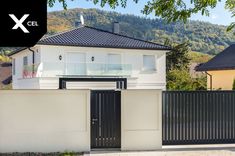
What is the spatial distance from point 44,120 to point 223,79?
57.8ft

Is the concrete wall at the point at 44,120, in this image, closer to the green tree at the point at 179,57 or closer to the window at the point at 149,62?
the window at the point at 149,62

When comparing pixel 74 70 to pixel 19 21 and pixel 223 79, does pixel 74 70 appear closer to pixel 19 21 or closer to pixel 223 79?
pixel 223 79

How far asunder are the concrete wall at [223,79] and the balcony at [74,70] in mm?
7189

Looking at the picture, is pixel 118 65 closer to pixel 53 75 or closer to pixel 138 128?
pixel 53 75

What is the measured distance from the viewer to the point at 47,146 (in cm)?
1017

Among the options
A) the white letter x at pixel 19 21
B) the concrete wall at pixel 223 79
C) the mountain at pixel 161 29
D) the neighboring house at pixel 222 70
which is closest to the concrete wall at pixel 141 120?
the white letter x at pixel 19 21

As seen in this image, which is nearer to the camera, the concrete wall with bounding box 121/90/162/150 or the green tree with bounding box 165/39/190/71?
the concrete wall with bounding box 121/90/162/150

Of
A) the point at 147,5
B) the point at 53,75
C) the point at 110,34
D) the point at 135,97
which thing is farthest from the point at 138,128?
the point at 110,34

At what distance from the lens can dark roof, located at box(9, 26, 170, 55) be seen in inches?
1105

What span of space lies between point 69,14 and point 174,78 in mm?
67871

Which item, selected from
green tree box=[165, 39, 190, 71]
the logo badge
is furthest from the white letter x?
green tree box=[165, 39, 190, 71]

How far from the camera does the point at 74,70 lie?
2728 centimetres

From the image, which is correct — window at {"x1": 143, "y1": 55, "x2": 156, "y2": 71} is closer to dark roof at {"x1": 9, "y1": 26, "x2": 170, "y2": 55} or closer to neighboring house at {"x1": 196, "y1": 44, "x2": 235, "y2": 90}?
dark roof at {"x1": 9, "y1": 26, "x2": 170, "y2": 55}

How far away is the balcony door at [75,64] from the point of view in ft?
89.3
